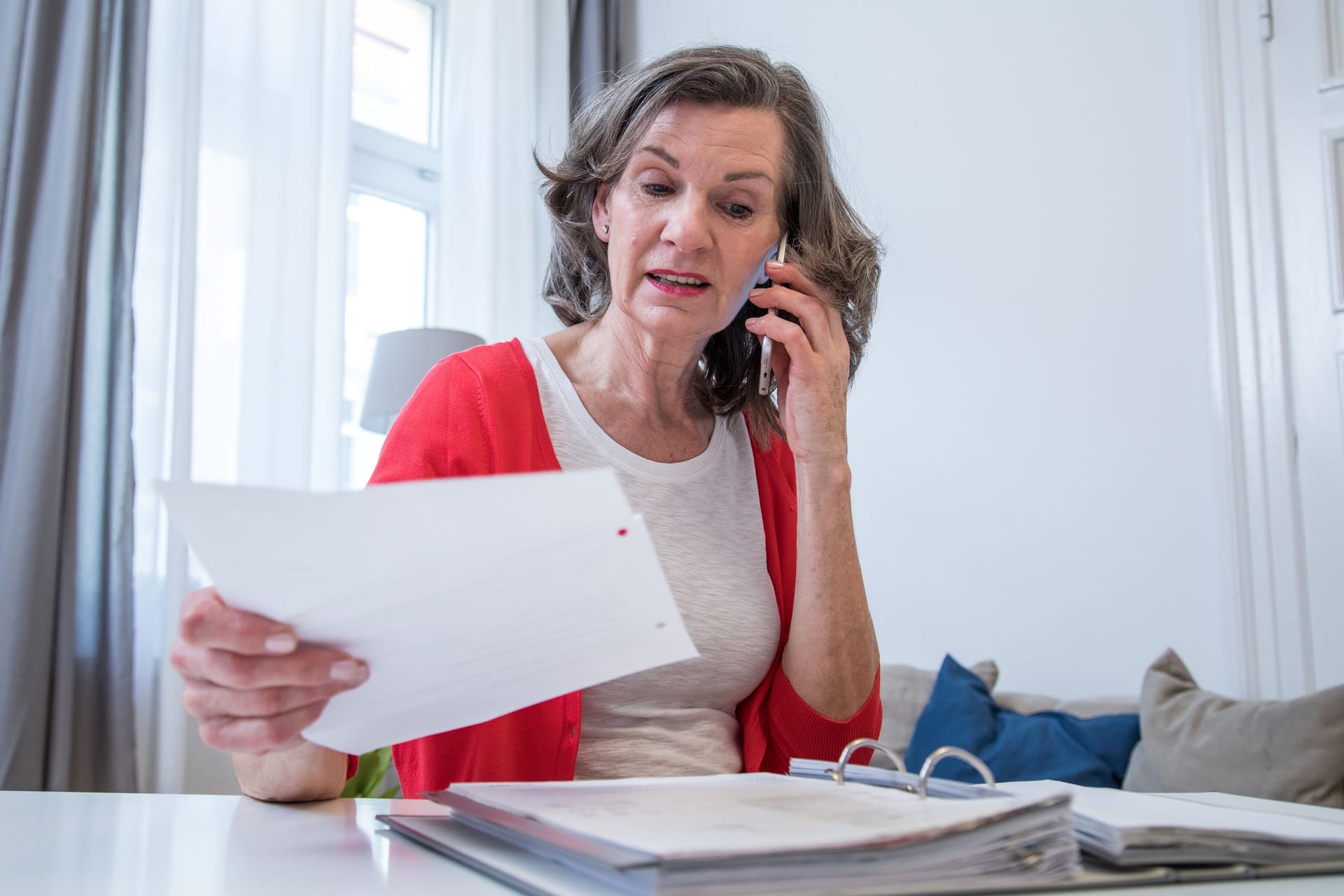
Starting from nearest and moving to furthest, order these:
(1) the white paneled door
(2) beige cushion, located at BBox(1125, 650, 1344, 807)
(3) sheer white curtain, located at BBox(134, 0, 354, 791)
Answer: (2) beige cushion, located at BBox(1125, 650, 1344, 807)
(1) the white paneled door
(3) sheer white curtain, located at BBox(134, 0, 354, 791)

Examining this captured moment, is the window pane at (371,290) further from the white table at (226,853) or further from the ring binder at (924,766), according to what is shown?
the ring binder at (924,766)

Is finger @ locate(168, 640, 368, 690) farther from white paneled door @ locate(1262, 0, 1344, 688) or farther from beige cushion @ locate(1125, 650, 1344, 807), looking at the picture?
white paneled door @ locate(1262, 0, 1344, 688)

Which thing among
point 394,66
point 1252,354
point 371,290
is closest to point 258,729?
→ point 1252,354

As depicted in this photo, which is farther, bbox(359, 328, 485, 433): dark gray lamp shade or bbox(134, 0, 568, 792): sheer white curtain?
bbox(359, 328, 485, 433): dark gray lamp shade

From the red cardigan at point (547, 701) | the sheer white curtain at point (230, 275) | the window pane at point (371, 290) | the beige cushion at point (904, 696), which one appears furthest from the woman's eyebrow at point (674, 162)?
the window pane at point (371, 290)

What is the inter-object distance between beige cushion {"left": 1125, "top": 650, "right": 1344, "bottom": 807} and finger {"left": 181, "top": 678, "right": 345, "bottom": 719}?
5.68ft

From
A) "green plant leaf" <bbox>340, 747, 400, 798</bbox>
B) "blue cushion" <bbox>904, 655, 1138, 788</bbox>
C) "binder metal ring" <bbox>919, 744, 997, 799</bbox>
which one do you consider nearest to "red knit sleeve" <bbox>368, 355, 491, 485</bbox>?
"binder metal ring" <bbox>919, 744, 997, 799</bbox>

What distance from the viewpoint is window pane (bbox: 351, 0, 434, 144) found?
3408 millimetres

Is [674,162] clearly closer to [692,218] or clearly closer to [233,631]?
[692,218]

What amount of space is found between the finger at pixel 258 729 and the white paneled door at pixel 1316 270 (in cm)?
221

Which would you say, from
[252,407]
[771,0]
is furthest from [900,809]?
[771,0]

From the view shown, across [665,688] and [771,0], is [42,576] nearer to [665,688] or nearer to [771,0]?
[665,688]

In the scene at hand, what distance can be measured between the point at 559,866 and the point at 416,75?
346 cm

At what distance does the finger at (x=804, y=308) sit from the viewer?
3.93ft
